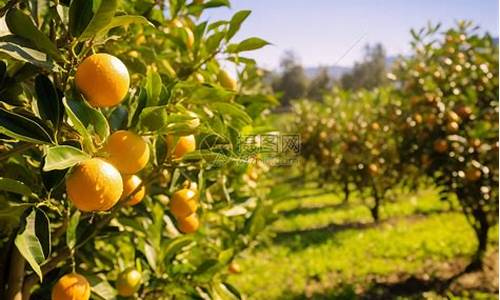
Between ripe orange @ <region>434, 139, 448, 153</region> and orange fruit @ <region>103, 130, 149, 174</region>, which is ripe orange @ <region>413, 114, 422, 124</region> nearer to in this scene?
ripe orange @ <region>434, 139, 448, 153</region>

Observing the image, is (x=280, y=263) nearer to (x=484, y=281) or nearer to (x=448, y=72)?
(x=484, y=281)

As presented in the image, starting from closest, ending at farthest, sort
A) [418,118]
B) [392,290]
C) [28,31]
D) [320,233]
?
[28,31] → [392,290] → [418,118] → [320,233]

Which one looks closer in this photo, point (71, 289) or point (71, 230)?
point (71, 289)

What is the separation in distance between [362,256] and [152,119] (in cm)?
473

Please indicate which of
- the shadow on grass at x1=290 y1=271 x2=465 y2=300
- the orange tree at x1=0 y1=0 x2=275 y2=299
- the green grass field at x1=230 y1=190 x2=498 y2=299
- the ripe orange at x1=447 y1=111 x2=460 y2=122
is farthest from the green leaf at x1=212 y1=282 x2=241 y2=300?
the ripe orange at x1=447 y1=111 x2=460 y2=122

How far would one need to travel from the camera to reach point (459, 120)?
3.88 meters

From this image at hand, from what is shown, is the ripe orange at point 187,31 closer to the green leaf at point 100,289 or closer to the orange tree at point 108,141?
the orange tree at point 108,141

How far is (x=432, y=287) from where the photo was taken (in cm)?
404

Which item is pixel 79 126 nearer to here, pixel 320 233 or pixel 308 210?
pixel 320 233

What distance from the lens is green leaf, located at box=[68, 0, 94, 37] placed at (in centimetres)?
78

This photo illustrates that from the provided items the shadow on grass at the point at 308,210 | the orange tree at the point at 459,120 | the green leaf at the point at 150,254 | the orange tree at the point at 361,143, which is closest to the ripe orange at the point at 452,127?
the orange tree at the point at 459,120

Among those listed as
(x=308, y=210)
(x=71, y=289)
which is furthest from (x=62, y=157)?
(x=308, y=210)

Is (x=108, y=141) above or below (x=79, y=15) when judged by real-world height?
below

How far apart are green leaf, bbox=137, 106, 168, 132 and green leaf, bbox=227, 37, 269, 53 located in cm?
55
